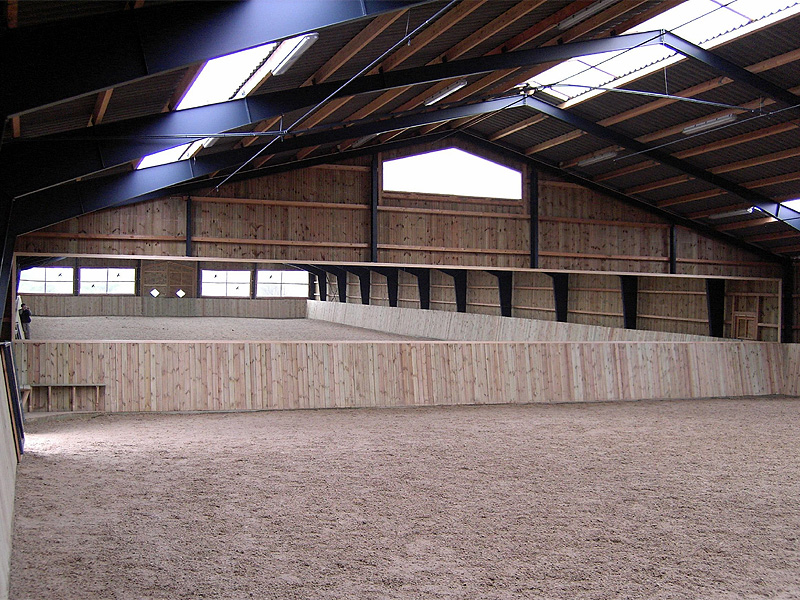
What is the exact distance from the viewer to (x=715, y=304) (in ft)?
65.6

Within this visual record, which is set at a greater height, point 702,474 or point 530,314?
point 530,314

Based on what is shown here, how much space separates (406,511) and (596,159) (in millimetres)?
12424

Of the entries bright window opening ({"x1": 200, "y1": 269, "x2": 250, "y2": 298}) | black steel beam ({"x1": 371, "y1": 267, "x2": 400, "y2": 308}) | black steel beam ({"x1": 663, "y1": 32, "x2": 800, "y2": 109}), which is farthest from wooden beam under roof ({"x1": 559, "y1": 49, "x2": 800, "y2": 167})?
bright window opening ({"x1": 200, "y1": 269, "x2": 250, "y2": 298})

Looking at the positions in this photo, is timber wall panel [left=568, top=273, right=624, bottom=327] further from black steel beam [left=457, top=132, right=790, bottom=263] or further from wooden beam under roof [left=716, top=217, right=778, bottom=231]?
wooden beam under roof [left=716, top=217, right=778, bottom=231]

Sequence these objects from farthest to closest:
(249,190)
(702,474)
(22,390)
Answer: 1. (249,190)
2. (22,390)
3. (702,474)

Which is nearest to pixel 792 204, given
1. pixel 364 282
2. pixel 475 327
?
pixel 475 327

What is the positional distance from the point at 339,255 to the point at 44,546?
36.7 feet

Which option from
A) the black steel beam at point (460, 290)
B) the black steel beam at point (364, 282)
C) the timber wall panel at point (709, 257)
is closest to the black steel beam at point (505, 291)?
the black steel beam at point (460, 290)

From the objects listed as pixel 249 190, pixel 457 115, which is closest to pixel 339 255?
pixel 249 190

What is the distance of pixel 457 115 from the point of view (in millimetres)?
14609

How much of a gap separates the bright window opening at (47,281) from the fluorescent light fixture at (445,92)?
27801 mm

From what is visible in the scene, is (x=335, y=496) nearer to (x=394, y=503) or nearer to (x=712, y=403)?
(x=394, y=503)

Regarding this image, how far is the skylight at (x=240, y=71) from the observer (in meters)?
7.94

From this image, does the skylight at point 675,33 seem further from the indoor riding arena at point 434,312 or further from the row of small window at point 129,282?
the row of small window at point 129,282
